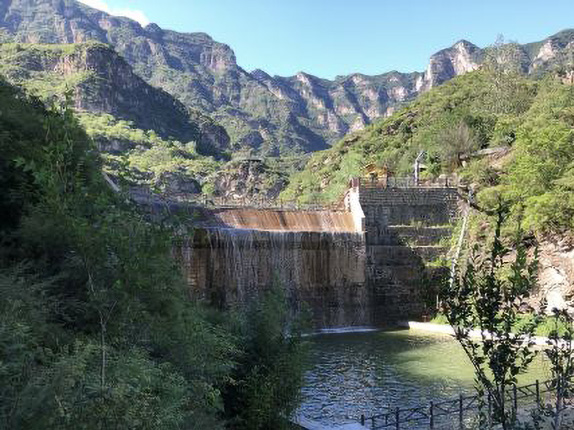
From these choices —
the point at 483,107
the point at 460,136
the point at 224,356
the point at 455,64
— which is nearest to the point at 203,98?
the point at 455,64

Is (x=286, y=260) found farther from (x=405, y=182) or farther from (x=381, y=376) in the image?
(x=405, y=182)

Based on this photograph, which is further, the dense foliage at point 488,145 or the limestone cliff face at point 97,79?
the limestone cliff face at point 97,79

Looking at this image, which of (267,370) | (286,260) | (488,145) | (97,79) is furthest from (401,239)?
(97,79)

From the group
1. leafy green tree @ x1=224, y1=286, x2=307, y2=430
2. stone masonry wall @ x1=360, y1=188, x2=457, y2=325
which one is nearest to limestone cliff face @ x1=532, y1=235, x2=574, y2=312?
stone masonry wall @ x1=360, y1=188, x2=457, y2=325

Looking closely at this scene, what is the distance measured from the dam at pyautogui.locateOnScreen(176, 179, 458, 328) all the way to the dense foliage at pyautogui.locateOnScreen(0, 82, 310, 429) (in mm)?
16023

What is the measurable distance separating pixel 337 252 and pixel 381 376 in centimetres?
1212

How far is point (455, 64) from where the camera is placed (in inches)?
7648

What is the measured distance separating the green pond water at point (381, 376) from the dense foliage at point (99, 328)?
3.60m

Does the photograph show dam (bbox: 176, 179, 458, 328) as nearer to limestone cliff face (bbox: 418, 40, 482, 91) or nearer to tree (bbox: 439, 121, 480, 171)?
tree (bbox: 439, 121, 480, 171)

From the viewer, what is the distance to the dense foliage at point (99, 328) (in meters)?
4.41

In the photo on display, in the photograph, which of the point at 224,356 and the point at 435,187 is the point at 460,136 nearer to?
the point at 435,187

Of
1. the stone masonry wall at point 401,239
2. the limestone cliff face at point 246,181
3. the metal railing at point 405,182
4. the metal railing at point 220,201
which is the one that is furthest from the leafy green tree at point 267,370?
the limestone cliff face at point 246,181

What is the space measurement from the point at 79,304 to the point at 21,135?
577cm

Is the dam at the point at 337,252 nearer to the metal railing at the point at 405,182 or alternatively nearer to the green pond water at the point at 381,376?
the metal railing at the point at 405,182
